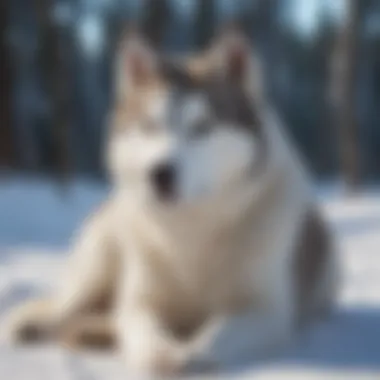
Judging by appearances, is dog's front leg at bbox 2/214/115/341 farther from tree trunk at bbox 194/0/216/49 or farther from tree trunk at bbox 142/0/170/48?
tree trunk at bbox 194/0/216/49

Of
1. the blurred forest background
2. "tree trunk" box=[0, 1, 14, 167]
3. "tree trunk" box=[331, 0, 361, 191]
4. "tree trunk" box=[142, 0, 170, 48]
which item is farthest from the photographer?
the blurred forest background

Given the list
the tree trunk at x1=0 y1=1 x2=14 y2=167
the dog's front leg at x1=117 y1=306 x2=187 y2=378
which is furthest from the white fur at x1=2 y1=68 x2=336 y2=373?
the tree trunk at x1=0 y1=1 x2=14 y2=167

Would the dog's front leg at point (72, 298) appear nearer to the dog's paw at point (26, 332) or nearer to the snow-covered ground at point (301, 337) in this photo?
the dog's paw at point (26, 332)

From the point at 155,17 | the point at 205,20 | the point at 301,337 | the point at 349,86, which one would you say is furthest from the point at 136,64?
the point at 205,20

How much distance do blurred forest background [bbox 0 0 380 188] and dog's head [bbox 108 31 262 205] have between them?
319 inches

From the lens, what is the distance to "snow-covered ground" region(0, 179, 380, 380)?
98.7 inches

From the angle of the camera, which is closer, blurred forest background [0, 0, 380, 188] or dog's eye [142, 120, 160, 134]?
dog's eye [142, 120, 160, 134]

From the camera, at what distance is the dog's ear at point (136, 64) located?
111 inches

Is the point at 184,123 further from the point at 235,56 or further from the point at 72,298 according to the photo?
the point at 72,298

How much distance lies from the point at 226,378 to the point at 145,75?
921 millimetres

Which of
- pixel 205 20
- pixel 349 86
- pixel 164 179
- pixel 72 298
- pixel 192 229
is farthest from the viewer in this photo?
pixel 205 20

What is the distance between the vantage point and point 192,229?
279 centimetres

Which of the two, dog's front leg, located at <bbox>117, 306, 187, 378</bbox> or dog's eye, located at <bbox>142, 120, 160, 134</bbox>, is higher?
dog's eye, located at <bbox>142, 120, 160, 134</bbox>

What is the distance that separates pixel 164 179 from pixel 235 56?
0.57m
